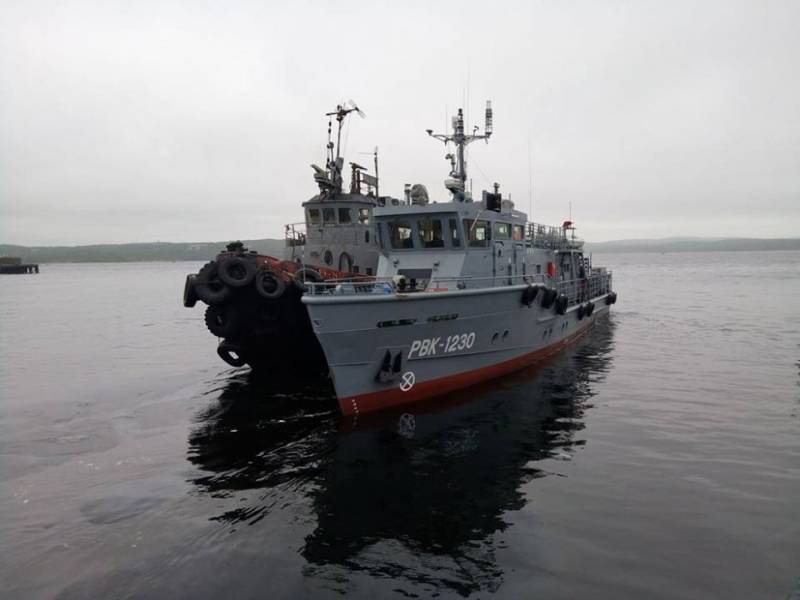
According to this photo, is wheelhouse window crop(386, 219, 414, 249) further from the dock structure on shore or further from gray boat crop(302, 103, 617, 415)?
the dock structure on shore

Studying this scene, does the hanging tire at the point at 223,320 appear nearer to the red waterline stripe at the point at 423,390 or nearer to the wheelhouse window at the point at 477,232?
the red waterline stripe at the point at 423,390

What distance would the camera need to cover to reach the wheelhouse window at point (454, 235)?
16773 millimetres

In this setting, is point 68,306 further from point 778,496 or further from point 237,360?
point 778,496

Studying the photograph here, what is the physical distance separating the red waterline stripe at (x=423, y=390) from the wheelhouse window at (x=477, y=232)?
13.2 feet

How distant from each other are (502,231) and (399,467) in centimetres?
1024

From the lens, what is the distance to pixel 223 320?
18.2m

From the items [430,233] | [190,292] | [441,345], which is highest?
[430,233]

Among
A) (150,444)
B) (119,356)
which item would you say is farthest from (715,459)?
(119,356)

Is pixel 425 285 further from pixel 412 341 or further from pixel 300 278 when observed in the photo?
pixel 300 278

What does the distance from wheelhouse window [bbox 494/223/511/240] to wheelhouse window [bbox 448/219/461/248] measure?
1.73m

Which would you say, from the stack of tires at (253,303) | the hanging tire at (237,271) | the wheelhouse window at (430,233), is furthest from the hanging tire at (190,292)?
the wheelhouse window at (430,233)

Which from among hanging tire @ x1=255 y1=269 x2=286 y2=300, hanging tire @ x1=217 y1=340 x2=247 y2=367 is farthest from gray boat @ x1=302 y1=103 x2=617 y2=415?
hanging tire @ x1=217 y1=340 x2=247 y2=367

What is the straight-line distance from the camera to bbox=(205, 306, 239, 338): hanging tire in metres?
17.7

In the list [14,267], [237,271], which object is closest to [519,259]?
[237,271]
